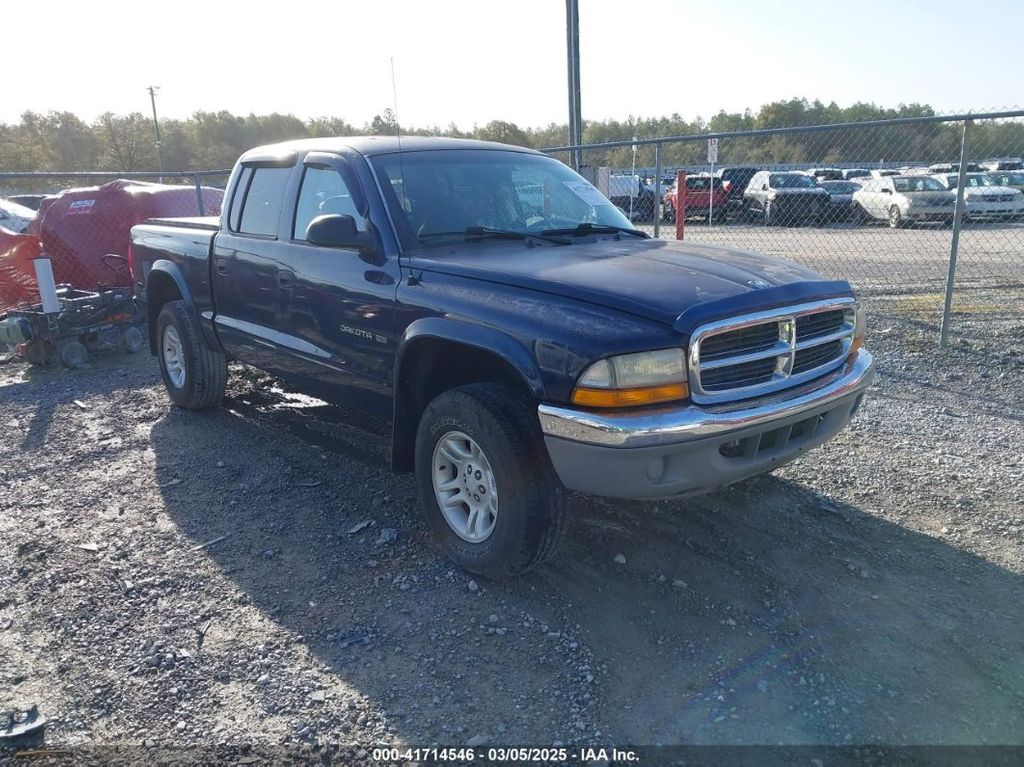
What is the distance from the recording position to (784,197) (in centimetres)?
1798

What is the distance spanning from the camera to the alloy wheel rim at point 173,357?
6262mm

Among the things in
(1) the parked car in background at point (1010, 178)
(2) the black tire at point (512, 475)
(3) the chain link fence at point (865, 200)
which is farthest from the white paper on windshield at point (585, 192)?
(1) the parked car in background at point (1010, 178)

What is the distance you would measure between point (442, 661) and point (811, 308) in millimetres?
2170

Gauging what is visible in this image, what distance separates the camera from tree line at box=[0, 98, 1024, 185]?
9484mm

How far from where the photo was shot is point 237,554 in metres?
4.04

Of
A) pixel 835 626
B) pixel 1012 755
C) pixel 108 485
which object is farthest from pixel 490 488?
pixel 108 485

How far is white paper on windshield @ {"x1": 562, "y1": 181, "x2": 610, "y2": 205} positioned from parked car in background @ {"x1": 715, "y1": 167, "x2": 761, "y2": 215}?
40.3 feet

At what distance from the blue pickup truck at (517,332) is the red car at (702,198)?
12898 mm

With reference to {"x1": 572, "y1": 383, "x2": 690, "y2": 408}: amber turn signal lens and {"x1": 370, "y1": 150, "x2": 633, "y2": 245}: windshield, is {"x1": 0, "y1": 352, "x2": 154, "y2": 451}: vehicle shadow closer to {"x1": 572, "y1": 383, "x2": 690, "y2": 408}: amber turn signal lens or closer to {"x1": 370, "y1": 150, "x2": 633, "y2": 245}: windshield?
{"x1": 370, "y1": 150, "x2": 633, "y2": 245}: windshield

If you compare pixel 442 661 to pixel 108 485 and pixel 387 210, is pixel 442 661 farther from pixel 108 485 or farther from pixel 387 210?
pixel 108 485

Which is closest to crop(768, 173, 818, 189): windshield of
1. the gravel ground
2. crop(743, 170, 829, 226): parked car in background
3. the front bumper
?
crop(743, 170, 829, 226): parked car in background

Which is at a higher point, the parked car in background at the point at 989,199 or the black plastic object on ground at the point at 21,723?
the parked car in background at the point at 989,199

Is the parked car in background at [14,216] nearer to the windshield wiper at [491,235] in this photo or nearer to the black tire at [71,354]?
the black tire at [71,354]

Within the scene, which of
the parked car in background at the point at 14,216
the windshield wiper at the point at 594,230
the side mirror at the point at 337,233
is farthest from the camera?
the parked car in background at the point at 14,216
